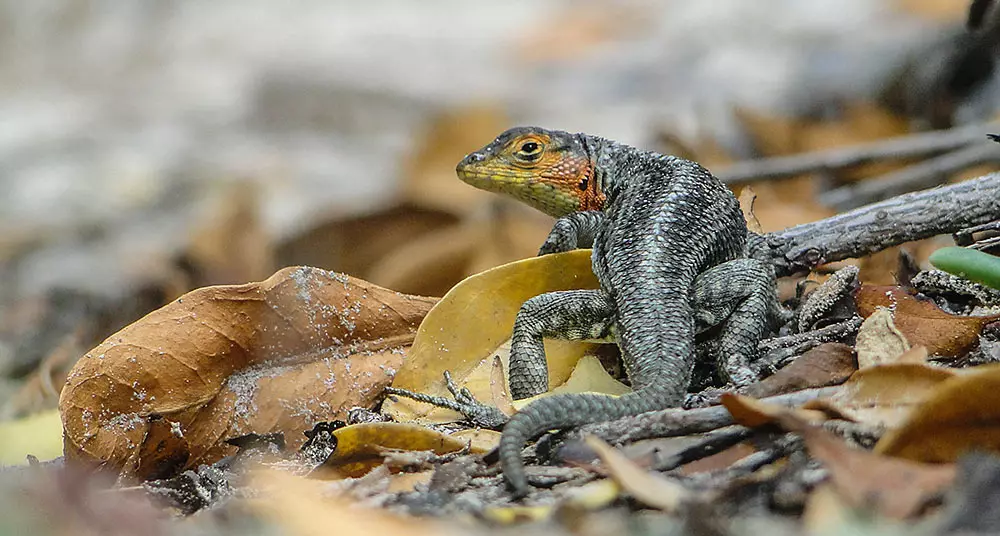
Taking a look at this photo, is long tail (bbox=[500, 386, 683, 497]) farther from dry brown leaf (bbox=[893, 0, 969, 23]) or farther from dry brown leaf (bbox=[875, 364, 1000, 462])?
dry brown leaf (bbox=[893, 0, 969, 23])

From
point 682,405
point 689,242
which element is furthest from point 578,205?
point 682,405

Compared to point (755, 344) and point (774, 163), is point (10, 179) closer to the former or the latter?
point (774, 163)

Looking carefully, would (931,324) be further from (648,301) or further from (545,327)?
(545,327)

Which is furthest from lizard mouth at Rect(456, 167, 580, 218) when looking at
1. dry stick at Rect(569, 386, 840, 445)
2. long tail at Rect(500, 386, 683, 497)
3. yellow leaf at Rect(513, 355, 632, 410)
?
dry stick at Rect(569, 386, 840, 445)

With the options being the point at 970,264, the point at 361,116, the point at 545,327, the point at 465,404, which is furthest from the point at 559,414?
the point at 361,116

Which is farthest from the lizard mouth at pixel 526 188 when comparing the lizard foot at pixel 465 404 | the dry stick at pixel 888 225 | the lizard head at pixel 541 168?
the lizard foot at pixel 465 404

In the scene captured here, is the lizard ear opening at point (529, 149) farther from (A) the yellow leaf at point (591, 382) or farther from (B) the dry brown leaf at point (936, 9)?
(B) the dry brown leaf at point (936, 9)
